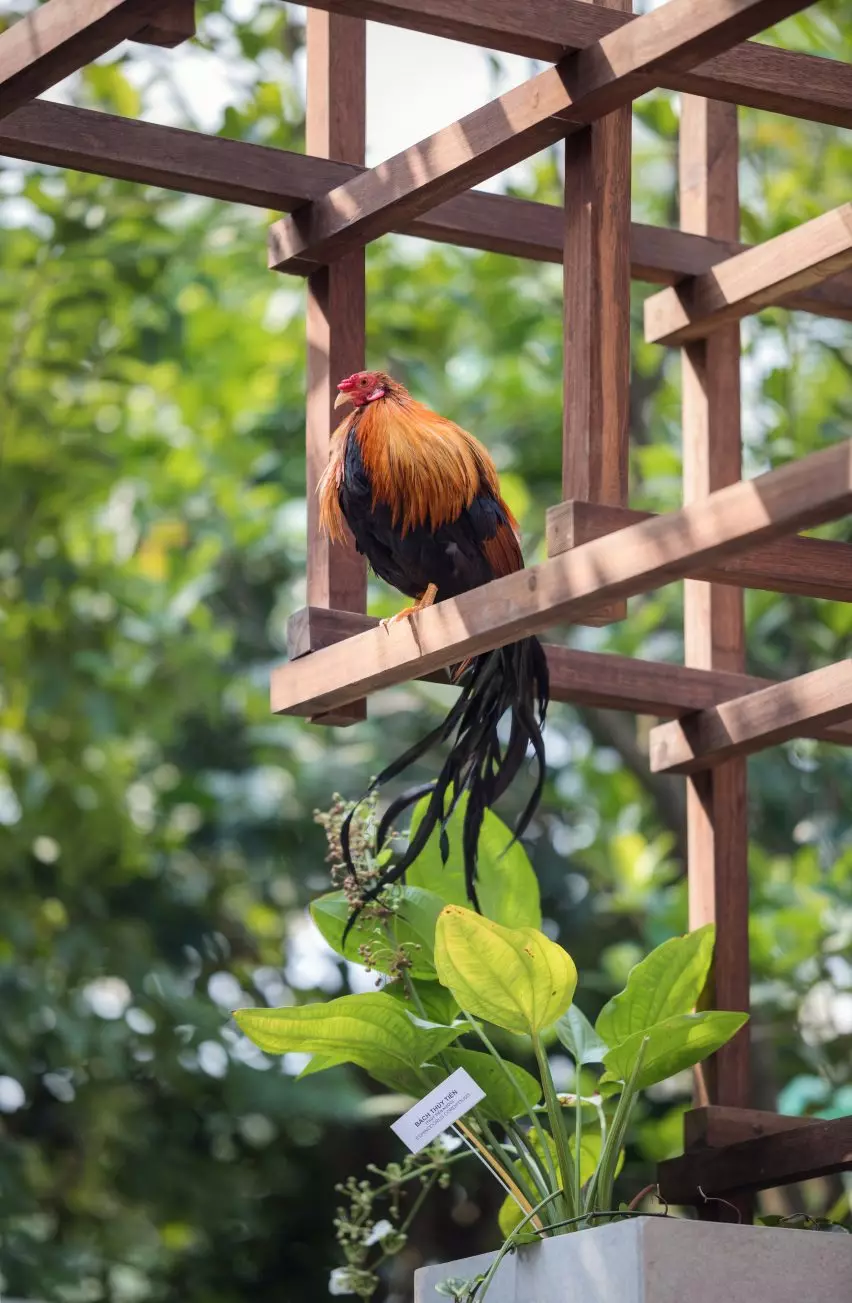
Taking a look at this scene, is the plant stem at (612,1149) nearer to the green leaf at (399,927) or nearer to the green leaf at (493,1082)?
the green leaf at (493,1082)

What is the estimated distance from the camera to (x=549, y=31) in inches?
73.7

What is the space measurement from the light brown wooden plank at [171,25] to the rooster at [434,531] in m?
0.52

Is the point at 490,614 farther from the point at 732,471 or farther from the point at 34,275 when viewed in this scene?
the point at 34,275

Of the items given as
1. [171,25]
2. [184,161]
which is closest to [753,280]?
[184,161]

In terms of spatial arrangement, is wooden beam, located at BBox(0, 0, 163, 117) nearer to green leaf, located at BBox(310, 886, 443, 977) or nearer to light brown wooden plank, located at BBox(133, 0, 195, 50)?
light brown wooden plank, located at BBox(133, 0, 195, 50)

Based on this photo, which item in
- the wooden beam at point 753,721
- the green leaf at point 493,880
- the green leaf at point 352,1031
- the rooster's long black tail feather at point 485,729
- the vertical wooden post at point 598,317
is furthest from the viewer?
the green leaf at point 493,880

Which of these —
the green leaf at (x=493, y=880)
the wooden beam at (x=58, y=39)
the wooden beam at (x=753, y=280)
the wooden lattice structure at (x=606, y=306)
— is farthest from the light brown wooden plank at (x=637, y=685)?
the wooden beam at (x=58, y=39)

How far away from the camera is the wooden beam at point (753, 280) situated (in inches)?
87.4

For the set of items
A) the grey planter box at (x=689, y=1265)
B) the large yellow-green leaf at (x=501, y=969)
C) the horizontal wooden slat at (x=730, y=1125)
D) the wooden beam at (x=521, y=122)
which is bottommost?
the grey planter box at (x=689, y=1265)

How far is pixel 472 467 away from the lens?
87.3 inches

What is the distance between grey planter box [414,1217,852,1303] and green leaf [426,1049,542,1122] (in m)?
0.24

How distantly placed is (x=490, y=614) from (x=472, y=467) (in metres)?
0.48

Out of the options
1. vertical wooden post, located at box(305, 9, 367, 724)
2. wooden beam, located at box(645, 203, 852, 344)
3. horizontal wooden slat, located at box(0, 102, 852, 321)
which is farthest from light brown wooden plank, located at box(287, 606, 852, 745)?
horizontal wooden slat, located at box(0, 102, 852, 321)

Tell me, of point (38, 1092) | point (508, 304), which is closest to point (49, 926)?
point (38, 1092)
